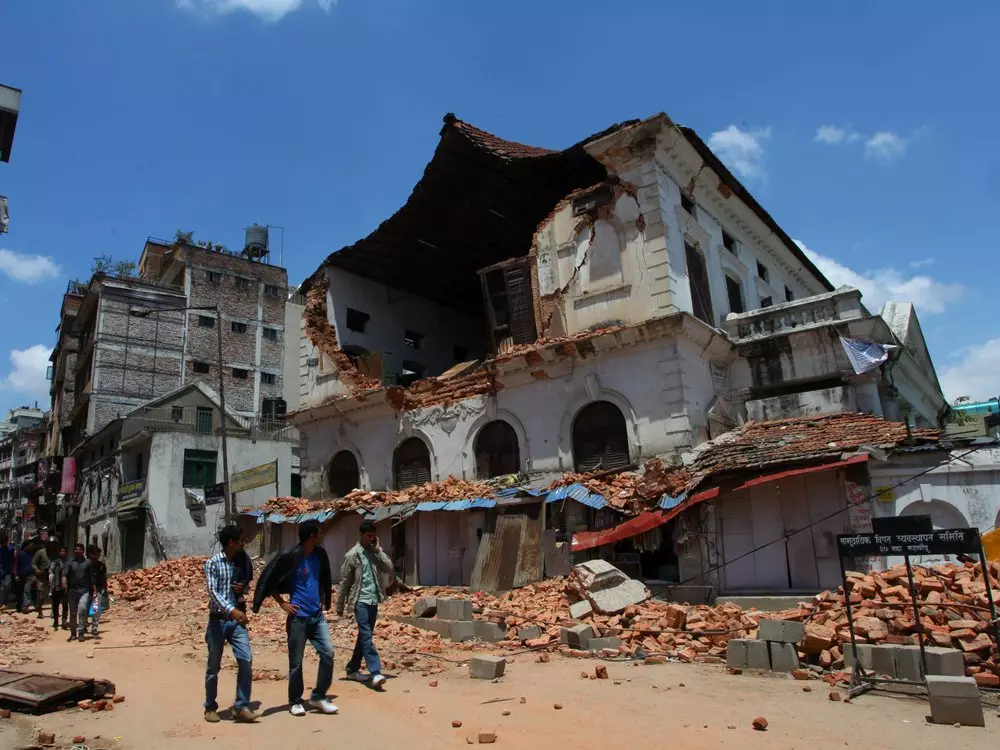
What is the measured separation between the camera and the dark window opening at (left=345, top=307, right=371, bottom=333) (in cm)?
2303

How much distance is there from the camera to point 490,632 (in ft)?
34.2

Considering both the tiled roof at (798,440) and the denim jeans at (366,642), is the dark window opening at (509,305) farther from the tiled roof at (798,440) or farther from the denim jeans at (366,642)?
the denim jeans at (366,642)

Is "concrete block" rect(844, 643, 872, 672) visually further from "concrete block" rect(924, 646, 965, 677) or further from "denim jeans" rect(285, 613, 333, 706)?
"denim jeans" rect(285, 613, 333, 706)

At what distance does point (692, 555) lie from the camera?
44.8 ft

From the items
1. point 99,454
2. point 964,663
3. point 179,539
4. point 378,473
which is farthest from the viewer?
point 99,454

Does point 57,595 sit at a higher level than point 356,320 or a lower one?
lower

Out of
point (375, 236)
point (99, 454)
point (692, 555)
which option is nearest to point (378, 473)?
point (375, 236)

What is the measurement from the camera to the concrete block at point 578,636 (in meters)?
9.50

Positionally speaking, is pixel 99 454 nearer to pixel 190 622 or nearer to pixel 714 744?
pixel 190 622

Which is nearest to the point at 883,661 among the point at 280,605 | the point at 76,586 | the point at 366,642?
the point at 366,642

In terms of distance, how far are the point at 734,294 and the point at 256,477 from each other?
14.8 meters

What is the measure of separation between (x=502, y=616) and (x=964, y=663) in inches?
248

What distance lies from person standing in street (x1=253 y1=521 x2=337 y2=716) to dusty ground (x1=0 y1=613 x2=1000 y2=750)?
0.26 m

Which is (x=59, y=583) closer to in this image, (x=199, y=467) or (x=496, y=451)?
(x=496, y=451)
